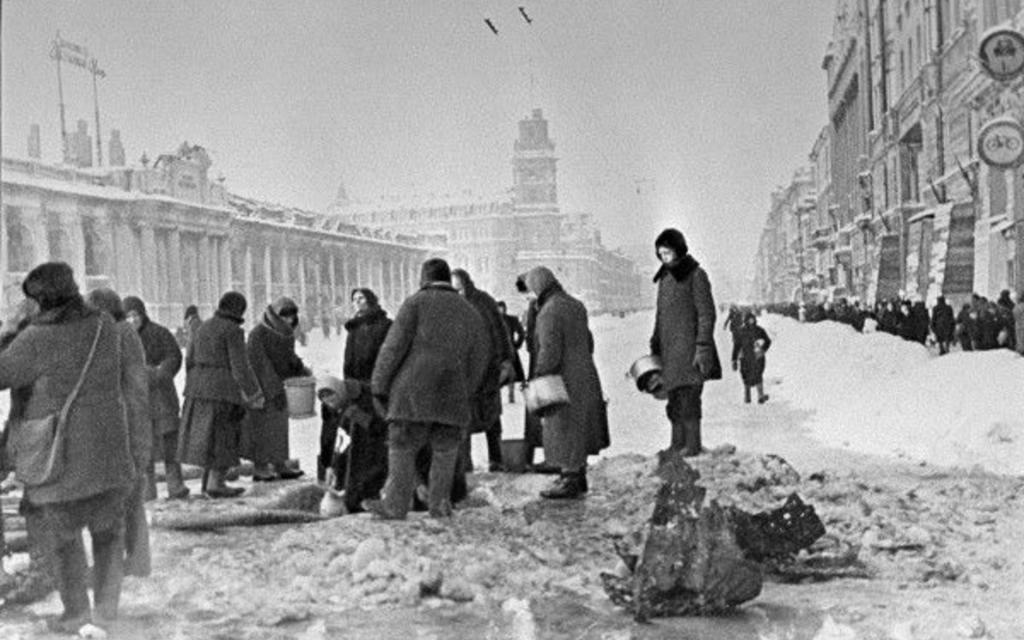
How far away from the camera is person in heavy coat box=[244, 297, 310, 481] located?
6.95 metres

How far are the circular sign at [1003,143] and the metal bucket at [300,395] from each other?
812 cm

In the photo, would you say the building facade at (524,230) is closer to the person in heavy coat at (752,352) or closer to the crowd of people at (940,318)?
the person in heavy coat at (752,352)

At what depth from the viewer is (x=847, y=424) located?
836 cm

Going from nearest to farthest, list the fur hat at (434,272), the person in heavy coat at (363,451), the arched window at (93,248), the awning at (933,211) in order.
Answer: the fur hat at (434,272), the person in heavy coat at (363,451), the arched window at (93,248), the awning at (933,211)

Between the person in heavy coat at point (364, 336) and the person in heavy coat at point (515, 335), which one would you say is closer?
the person in heavy coat at point (364, 336)

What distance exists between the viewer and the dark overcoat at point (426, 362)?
5293 mm

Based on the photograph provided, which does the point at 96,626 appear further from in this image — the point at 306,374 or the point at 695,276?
the point at 695,276

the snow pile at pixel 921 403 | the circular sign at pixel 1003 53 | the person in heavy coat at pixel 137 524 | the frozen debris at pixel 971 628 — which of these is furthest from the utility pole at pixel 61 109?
the circular sign at pixel 1003 53

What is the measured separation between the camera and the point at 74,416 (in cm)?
373

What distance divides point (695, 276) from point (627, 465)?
49.4 inches

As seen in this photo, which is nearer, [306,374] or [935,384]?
[306,374]

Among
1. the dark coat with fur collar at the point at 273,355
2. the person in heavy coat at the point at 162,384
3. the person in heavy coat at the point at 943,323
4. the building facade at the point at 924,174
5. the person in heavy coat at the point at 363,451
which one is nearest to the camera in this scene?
the person in heavy coat at the point at 363,451

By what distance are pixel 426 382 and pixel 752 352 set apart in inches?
242

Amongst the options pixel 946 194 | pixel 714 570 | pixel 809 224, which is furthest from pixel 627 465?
pixel 946 194
